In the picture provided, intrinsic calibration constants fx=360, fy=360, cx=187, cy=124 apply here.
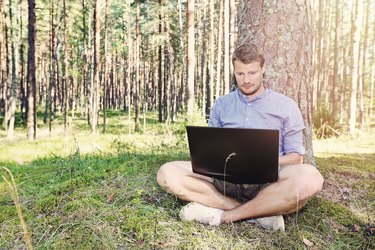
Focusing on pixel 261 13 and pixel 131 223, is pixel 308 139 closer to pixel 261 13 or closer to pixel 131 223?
pixel 261 13

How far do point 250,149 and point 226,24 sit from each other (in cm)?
1744

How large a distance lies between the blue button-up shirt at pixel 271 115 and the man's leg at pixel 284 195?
0.34 meters

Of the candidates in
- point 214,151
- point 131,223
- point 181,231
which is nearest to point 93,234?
point 131,223

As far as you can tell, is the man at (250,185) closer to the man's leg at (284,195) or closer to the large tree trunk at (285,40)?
the man's leg at (284,195)

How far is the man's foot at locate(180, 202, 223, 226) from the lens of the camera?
118 inches

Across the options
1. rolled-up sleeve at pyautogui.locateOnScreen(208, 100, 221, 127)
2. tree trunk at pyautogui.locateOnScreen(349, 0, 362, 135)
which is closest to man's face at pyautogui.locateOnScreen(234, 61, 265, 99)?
rolled-up sleeve at pyautogui.locateOnScreen(208, 100, 221, 127)

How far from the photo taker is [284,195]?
284 centimetres

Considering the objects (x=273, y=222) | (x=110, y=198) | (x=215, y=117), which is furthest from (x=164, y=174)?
(x=273, y=222)

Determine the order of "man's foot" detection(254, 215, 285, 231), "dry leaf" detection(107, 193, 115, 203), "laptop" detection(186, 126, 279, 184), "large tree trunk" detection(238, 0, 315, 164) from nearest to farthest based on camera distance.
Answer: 1. "laptop" detection(186, 126, 279, 184)
2. "man's foot" detection(254, 215, 285, 231)
3. "dry leaf" detection(107, 193, 115, 203)
4. "large tree trunk" detection(238, 0, 315, 164)

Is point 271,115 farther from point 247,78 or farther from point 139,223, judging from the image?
point 139,223

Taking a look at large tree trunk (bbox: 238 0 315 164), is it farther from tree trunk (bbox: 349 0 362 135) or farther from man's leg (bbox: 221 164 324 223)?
tree trunk (bbox: 349 0 362 135)

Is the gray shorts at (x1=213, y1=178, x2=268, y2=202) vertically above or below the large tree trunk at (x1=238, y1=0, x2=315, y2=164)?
below

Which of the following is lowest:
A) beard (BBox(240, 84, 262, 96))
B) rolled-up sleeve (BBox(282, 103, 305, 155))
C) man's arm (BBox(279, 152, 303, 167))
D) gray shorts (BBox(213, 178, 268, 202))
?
gray shorts (BBox(213, 178, 268, 202))

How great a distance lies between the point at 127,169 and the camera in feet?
15.0
